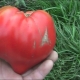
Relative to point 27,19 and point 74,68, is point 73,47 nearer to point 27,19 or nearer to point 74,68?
point 74,68

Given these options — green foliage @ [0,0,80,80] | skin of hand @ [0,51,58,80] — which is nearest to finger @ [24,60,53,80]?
skin of hand @ [0,51,58,80]

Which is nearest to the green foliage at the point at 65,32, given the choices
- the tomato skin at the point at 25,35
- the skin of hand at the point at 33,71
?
the skin of hand at the point at 33,71

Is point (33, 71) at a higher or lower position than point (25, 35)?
lower

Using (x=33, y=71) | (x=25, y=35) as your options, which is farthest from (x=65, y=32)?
(x=25, y=35)

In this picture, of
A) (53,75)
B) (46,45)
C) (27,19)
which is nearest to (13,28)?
(27,19)

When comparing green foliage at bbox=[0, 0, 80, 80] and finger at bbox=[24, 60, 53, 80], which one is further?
green foliage at bbox=[0, 0, 80, 80]

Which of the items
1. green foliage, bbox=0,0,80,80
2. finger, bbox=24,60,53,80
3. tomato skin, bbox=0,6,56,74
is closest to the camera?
tomato skin, bbox=0,6,56,74

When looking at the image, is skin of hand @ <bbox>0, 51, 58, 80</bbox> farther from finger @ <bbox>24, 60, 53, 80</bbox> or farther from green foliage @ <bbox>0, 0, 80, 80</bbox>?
green foliage @ <bbox>0, 0, 80, 80</bbox>

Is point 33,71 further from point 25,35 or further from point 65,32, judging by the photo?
point 65,32

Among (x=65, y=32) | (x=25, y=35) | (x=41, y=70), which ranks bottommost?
(x=65, y=32)
